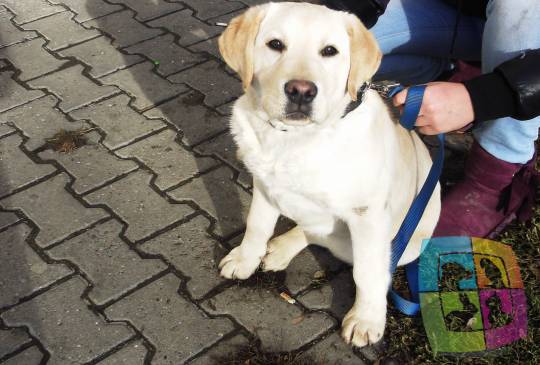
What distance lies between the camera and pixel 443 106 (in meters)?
2.66

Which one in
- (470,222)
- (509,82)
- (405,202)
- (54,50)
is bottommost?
(54,50)

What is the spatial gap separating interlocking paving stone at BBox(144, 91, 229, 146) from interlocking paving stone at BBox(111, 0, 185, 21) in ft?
4.17

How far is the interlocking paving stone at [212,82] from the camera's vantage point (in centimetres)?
446

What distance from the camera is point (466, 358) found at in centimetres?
279

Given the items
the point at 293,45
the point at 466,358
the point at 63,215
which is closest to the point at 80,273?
the point at 63,215

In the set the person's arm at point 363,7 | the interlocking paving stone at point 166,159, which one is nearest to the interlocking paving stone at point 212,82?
the interlocking paving stone at point 166,159

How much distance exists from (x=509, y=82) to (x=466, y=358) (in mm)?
1171

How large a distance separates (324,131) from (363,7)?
81 cm

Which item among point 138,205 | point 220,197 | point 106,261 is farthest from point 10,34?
point 106,261

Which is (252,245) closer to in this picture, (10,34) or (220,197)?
(220,197)

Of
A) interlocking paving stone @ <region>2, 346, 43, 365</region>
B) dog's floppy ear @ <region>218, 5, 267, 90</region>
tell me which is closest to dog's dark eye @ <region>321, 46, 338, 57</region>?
dog's floppy ear @ <region>218, 5, 267, 90</region>

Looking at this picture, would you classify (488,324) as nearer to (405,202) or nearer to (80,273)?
(405,202)

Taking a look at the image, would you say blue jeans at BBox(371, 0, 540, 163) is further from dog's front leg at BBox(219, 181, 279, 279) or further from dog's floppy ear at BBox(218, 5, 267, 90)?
dog's front leg at BBox(219, 181, 279, 279)

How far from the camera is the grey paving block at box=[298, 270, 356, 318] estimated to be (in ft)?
10.0
